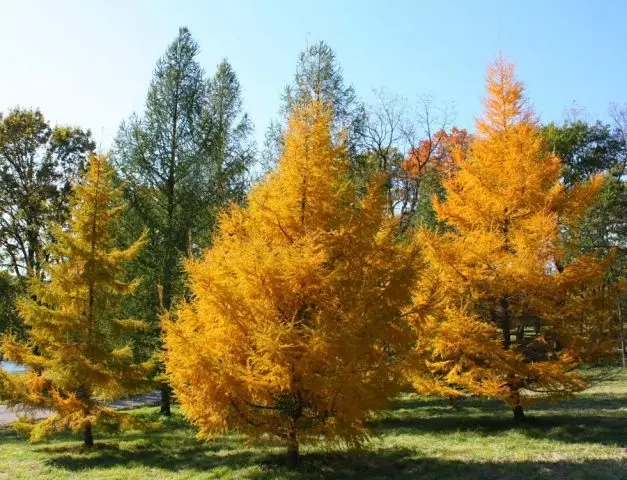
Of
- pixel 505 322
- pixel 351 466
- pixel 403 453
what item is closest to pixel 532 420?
pixel 505 322

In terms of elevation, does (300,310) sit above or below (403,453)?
above

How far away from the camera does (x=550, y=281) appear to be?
11234 mm

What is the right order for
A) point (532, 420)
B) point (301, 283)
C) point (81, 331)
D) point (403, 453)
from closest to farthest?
point (301, 283) → point (403, 453) → point (81, 331) → point (532, 420)

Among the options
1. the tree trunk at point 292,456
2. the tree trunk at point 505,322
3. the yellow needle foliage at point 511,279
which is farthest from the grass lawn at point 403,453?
the tree trunk at point 505,322

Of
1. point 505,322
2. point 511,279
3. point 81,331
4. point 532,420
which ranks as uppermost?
point 511,279

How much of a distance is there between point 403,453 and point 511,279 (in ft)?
15.1

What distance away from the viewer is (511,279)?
11.4m

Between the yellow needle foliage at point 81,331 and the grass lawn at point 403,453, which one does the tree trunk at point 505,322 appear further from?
the yellow needle foliage at point 81,331

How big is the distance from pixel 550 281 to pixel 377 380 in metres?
5.57

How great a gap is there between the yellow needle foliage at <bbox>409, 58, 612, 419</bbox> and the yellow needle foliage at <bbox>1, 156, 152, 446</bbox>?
718 centimetres

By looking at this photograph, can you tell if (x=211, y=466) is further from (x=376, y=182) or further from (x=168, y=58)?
(x=168, y=58)

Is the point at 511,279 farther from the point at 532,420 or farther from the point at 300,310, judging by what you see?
the point at 300,310

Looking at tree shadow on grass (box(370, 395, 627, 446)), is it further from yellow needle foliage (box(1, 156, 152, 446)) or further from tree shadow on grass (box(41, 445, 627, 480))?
yellow needle foliage (box(1, 156, 152, 446))

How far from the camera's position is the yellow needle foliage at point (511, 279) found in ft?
36.6
